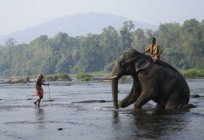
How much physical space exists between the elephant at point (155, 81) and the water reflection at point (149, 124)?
3.44 ft

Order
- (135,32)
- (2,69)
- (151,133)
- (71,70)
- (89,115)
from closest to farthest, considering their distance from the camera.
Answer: (151,133), (89,115), (71,70), (135,32), (2,69)

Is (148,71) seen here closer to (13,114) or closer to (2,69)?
(13,114)

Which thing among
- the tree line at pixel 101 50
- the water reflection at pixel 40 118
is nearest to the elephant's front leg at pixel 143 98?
the water reflection at pixel 40 118

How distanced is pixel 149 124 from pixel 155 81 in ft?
14.3

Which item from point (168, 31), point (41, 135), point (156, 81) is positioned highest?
point (168, 31)

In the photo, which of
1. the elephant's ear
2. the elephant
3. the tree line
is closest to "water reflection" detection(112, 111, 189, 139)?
the elephant

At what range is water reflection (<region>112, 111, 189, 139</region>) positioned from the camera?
12.8 m

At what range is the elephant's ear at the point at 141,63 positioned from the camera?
19109 mm

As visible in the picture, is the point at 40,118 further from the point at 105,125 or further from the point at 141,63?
the point at 141,63

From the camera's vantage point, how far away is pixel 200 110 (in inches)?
722

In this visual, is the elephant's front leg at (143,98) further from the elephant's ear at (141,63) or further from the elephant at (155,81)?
the elephant's ear at (141,63)

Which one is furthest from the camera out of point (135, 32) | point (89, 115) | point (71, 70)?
point (135, 32)

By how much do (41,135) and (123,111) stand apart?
589 centimetres

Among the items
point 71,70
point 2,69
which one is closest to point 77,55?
point 71,70
